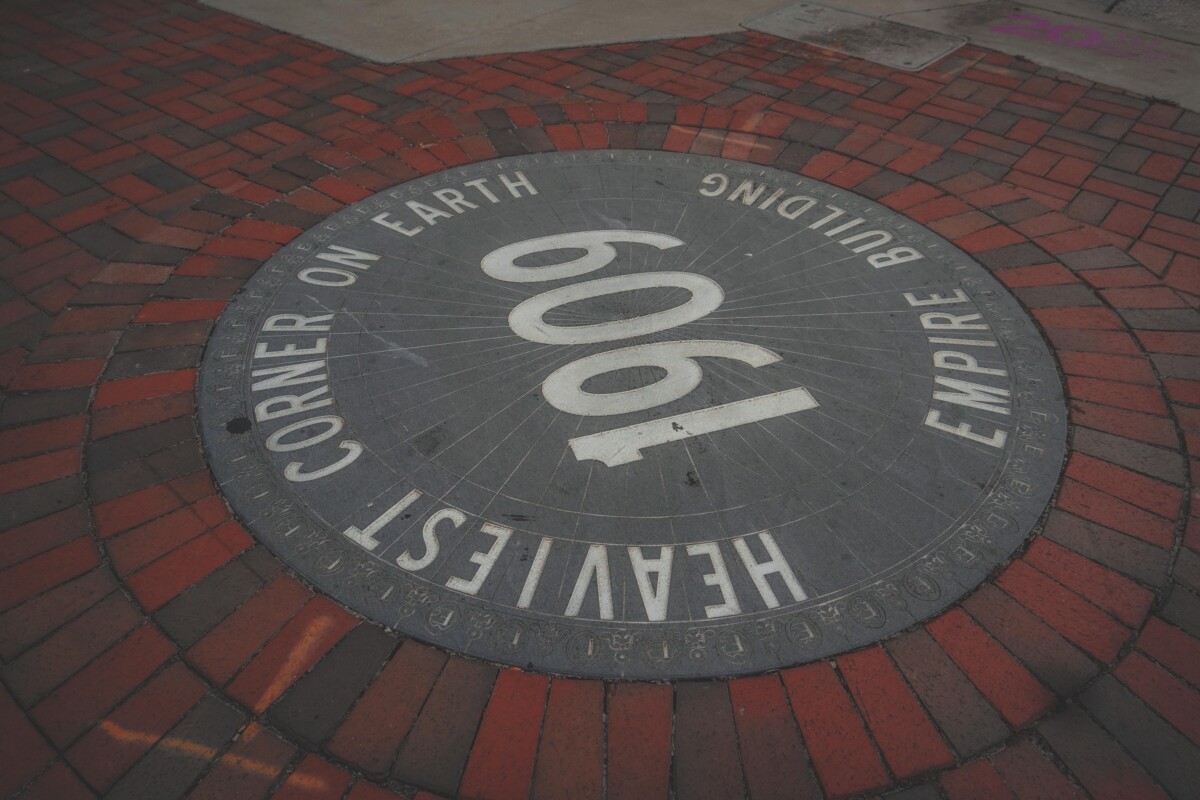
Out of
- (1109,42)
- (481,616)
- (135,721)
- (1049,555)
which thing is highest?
(1109,42)

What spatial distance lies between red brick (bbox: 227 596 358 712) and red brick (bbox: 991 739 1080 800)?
1508 millimetres

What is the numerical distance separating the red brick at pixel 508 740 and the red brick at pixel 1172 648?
1.45m

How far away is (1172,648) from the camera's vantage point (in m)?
1.77

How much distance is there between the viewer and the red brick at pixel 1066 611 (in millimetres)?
1784

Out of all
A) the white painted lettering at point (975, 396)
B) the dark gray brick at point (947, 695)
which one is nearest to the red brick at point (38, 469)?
Answer: the dark gray brick at point (947, 695)

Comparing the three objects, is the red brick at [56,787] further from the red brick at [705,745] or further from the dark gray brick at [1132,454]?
the dark gray brick at [1132,454]

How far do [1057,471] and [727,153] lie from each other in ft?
6.80

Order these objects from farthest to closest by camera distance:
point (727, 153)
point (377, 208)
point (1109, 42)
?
point (1109, 42) < point (727, 153) < point (377, 208)

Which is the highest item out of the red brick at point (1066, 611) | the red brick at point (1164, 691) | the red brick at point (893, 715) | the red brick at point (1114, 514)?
the red brick at point (1114, 514)

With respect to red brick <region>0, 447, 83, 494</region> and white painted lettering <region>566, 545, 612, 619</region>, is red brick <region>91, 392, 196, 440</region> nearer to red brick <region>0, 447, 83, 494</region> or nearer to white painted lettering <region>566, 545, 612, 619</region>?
red brick <region>0, 447, 83, 494</region>

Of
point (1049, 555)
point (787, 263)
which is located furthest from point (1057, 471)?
point (787, 263)

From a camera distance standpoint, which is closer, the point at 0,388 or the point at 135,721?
the point at 135,721

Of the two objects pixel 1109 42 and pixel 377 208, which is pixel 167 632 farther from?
pixel 1109 42

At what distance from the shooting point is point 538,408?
2.35 metres
